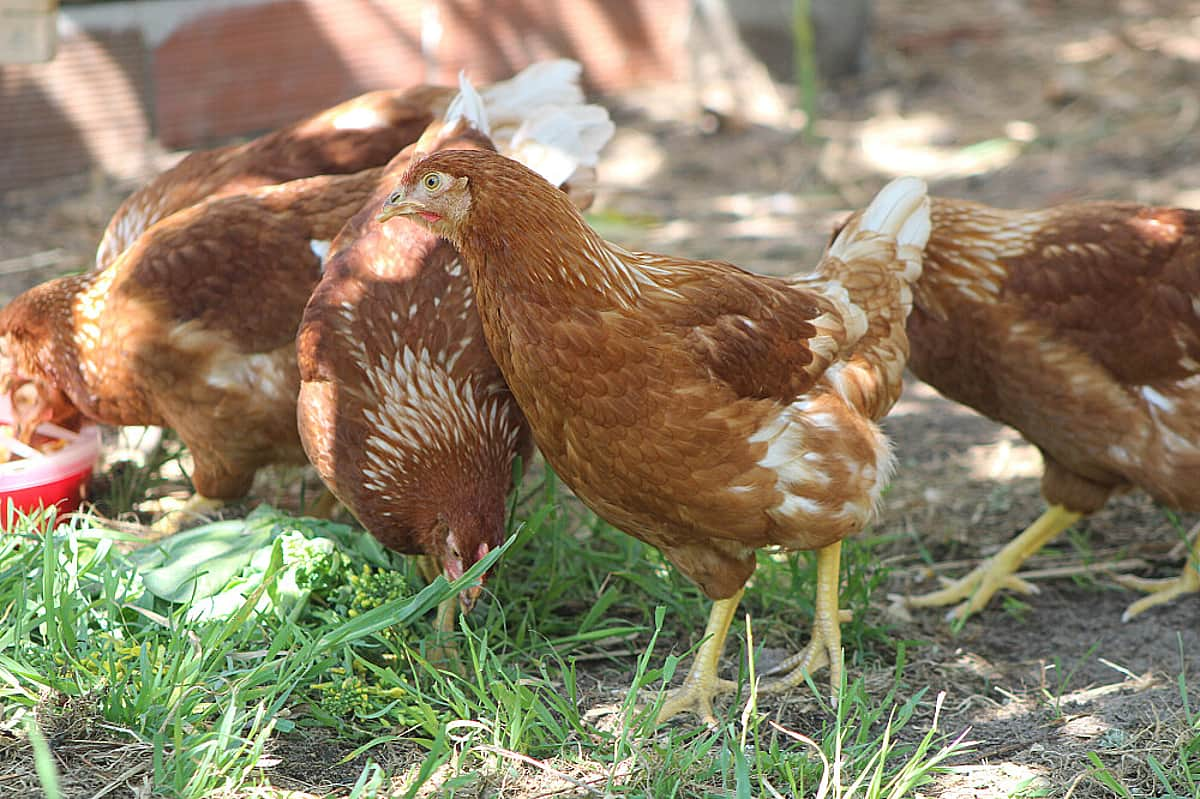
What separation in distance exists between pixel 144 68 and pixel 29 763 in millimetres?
4372

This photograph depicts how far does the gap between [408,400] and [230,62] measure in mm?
3966

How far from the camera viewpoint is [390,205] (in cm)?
247

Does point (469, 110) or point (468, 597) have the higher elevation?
point (469, 110)

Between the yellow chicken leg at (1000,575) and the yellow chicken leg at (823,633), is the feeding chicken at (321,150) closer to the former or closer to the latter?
the yellow chicken leg at (823,633)

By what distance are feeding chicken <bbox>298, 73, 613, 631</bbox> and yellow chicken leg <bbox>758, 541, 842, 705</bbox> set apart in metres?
0.77

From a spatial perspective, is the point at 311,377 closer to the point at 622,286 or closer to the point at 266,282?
the point at 266,282

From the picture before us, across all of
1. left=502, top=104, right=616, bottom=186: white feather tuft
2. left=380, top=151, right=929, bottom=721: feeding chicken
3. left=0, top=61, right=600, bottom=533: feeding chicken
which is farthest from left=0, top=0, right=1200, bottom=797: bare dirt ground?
left=0, top=61, right=600, bottom=533: feeding chicken

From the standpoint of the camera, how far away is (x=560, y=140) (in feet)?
10.9

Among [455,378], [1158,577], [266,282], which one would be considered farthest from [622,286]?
[1158,577]

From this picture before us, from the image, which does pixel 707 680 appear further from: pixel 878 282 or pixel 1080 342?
pixel 1080 342

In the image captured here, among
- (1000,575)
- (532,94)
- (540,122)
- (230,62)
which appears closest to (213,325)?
(540,122)

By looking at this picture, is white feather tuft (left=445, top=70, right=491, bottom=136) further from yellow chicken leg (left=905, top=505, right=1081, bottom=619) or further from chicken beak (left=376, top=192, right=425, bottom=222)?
yellow chicken leg (left=905, top=505, right=1081, bottom=619)

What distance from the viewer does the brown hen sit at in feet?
10.7

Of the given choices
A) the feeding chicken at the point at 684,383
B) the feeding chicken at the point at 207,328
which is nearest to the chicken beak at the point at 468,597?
the feeding chicken at the point at 684,383
